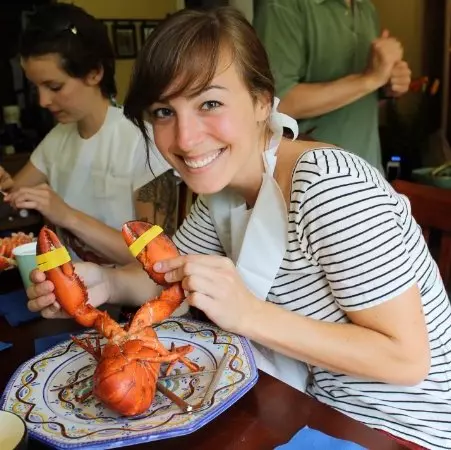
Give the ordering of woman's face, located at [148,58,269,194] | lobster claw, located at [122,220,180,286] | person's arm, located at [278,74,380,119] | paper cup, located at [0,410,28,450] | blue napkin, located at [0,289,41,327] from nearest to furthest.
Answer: paper cup, located at [0,410,28,450], lobster claw, located at [122,220,180,286], woman's face, located at [148,58,269,194], blue napkin, located at [0,289,41,327], person's arm, located at [278,74,380,119]

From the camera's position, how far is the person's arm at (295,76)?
6.01ft

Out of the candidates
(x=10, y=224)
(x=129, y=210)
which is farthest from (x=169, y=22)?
(x=10, y=224)

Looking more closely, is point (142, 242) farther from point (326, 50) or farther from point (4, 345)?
point (326, 50)

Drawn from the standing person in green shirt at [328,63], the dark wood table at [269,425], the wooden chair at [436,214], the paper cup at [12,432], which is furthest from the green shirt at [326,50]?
the paper cup at [12,432]

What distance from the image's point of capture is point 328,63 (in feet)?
6.29

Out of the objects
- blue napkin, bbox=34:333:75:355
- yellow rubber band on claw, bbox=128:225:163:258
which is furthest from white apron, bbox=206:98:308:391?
blue napkin, bbox=34:333:75:355

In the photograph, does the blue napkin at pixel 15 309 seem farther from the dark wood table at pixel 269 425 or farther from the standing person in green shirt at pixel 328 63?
the standing person in green shirt at pixel 328 63

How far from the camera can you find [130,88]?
1.09 m

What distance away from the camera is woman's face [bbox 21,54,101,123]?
67.8 inches

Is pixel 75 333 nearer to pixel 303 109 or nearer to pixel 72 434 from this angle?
pixel 72 434

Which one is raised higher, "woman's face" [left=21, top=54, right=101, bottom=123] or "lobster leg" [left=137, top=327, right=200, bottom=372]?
"woman's face" [left=21, top=54, right=101, bottom=123]

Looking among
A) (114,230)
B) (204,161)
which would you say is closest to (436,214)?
(204,161)

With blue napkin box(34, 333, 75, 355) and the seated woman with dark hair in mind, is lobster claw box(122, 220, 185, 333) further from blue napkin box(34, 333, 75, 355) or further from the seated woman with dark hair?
the seated woman with dark hair

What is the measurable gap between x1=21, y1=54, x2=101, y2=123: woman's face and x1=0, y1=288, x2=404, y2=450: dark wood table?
1.12 metres
